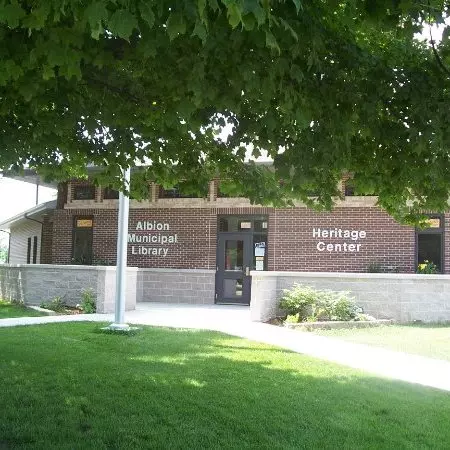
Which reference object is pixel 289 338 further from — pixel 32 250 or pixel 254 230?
pixel 32 250

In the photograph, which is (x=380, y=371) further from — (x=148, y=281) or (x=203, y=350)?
(x=148, y=281)

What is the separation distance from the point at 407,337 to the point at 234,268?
7.94 metres

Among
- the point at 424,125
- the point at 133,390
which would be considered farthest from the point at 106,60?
the point at 133,390

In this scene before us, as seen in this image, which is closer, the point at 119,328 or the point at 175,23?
the point at 175,23

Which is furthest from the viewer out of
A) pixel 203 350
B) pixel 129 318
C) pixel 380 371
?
pixel 129 318

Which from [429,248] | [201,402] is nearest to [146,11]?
[201,402]

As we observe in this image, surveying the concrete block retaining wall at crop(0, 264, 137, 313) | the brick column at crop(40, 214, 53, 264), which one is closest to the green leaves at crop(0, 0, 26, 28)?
the concrete block retaining wall at crop(0, 264, 137, 313)

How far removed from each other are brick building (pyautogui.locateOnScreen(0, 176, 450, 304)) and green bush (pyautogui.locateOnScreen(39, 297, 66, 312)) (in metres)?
4.30

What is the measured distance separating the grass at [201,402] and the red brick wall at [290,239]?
8.51 m

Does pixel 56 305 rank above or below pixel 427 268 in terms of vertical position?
below

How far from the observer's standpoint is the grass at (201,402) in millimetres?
5422

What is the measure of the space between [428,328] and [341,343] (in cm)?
320

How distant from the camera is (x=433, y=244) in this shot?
17.5m

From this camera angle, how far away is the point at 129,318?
14266mm
